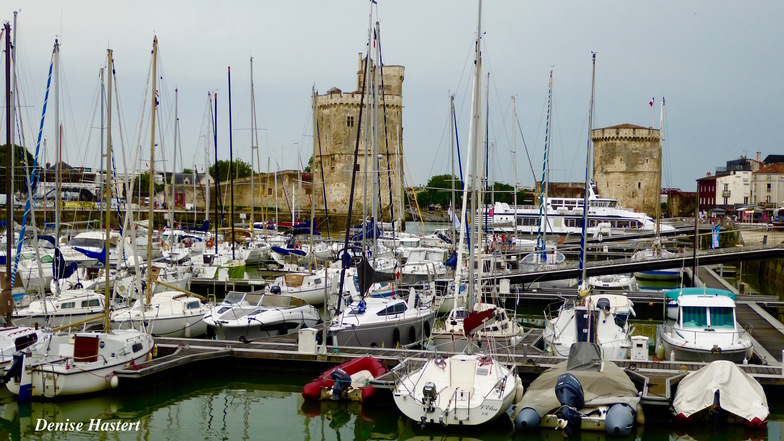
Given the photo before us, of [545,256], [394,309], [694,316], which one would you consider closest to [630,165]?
[545,256]

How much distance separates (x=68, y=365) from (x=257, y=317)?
17.3ft

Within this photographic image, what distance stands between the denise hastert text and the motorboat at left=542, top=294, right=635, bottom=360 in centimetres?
816

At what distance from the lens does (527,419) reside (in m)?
12.4

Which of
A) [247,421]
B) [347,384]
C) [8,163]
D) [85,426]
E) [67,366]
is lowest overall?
[247,421]

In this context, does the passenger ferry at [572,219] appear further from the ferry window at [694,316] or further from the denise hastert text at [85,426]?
the denise hastert text at [85,426]

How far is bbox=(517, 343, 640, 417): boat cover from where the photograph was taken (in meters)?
12.7

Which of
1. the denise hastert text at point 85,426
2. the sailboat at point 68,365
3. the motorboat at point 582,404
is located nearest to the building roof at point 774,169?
the motorboat at point 582,404

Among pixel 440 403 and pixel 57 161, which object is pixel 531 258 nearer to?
pixel 57 161

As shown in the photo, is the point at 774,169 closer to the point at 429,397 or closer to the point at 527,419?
the point at 527,419

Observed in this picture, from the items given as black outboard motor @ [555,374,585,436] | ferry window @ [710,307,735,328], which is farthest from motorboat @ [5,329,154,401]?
ferry window @ [710,307,735,328]

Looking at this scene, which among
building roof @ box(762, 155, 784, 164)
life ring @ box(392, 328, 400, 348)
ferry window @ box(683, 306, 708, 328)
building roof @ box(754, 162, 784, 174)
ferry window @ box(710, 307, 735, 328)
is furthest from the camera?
building roof @ box(762, 155, 784, 164)

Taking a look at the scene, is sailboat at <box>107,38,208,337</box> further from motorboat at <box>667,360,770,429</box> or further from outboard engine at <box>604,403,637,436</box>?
motorboat at <box>667,360,770,429</box>

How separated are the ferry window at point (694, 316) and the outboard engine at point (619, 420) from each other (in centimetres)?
486

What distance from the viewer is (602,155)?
2918 inches
